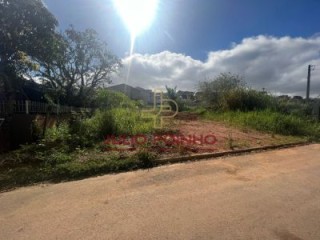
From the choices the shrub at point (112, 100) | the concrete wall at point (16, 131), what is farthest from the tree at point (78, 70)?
the concrete wall at point (16, 131)

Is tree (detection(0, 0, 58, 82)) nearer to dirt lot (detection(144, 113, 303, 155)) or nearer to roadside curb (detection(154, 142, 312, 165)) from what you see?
dirt lot (detection(144, 113, 303, 155))

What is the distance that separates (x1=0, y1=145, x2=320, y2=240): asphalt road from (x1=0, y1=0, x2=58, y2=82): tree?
7721mm

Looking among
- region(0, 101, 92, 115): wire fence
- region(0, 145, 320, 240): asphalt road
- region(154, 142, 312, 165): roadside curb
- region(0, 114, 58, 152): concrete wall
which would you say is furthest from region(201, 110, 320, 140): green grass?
region(0, 114, 58, 152): concrete wall

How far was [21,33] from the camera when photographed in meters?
10.8

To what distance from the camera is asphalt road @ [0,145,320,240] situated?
9.96ft

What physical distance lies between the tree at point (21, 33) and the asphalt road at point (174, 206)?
7721 millimetres

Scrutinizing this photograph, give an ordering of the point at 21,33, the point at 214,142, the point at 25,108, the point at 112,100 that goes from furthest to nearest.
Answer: the point at 112,100
the point at 21,33
the point at 25,108
the point at 214,142

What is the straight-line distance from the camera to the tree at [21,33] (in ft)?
33.3

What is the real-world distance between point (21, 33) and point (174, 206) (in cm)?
1002

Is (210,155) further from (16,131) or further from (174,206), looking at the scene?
(16,131)

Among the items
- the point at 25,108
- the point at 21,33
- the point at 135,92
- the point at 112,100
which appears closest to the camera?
the point at 25,108

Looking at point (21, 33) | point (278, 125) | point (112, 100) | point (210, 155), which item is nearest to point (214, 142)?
point (210, 155)

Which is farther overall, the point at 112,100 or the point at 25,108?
the point at 112,100

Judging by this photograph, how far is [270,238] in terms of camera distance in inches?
113
